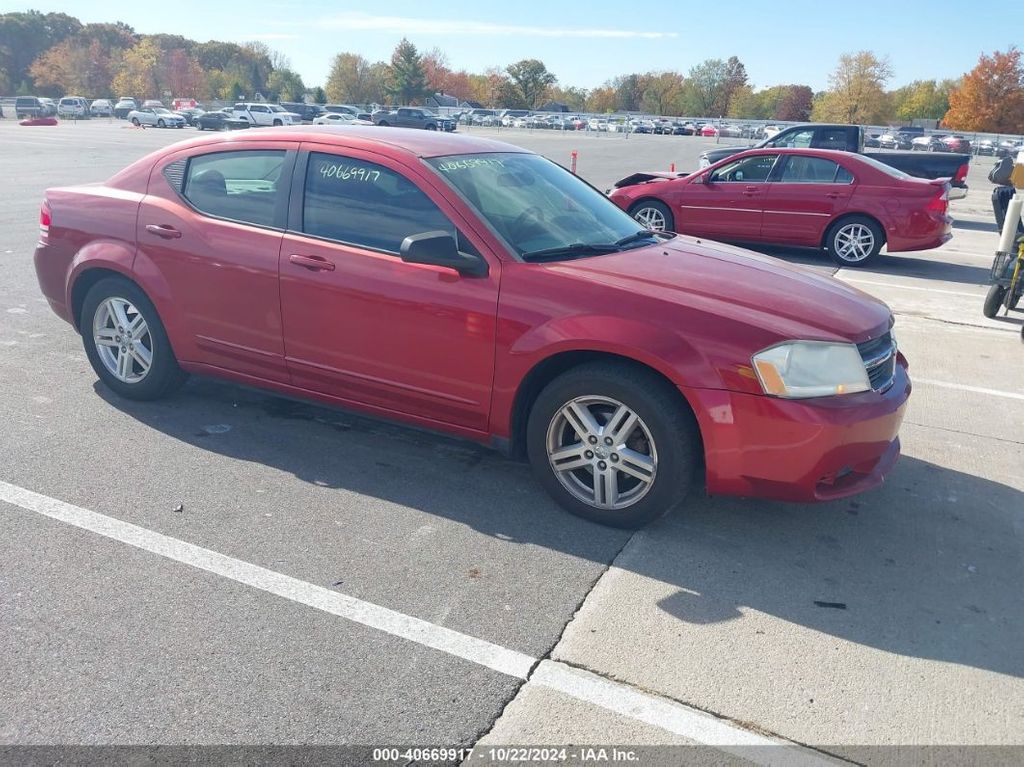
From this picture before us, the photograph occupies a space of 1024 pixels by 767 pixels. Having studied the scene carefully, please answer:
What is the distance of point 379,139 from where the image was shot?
4727 mm

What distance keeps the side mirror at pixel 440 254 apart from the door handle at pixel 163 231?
1646 millimetres

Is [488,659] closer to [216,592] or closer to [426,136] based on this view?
[216,592]

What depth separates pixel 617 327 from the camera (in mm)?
3865

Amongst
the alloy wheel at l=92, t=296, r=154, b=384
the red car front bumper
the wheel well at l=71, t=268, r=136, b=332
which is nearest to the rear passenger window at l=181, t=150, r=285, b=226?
the wheel well at l=71, t=268, r=136, b=332

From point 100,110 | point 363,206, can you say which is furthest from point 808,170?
point 100,110

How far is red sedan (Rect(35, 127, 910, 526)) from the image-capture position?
378 centimetres

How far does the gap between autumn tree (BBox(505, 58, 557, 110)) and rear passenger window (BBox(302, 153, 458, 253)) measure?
127 m

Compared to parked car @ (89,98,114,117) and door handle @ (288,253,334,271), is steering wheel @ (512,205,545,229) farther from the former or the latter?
parked car @ (89,98,114,117)

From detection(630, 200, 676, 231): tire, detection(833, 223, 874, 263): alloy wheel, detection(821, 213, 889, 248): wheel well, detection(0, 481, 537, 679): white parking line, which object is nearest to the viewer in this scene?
detection(0, 481, 537, 679): white parking line

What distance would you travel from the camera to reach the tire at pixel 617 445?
3.83 m

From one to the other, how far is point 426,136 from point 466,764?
361 centimetres

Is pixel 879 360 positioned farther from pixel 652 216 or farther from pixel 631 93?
pixel 631 93

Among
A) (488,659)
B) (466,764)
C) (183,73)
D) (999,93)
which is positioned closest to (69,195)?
(488,659)

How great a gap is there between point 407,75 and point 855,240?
9813cm
